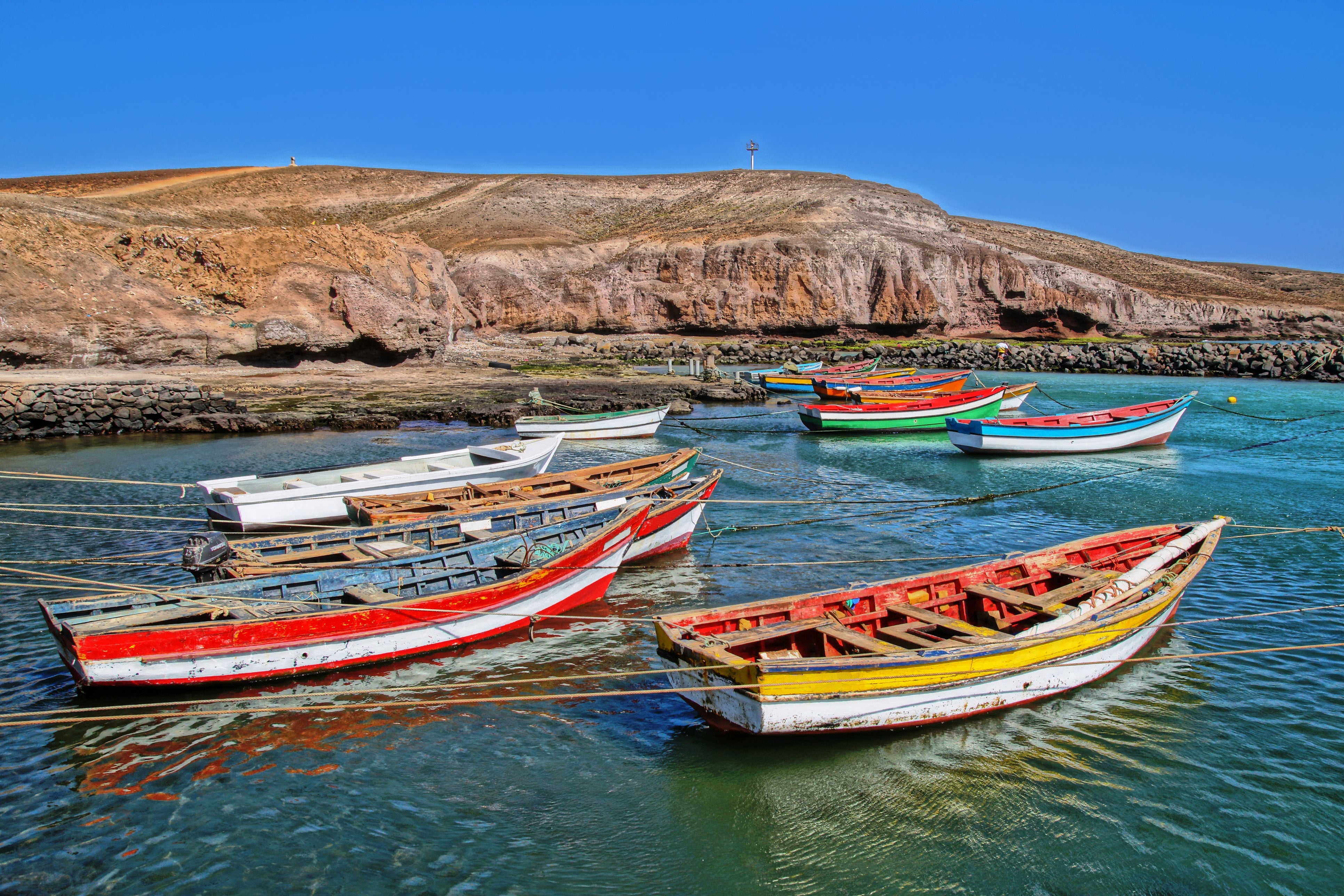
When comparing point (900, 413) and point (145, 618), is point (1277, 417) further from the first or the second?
point (145, 618)

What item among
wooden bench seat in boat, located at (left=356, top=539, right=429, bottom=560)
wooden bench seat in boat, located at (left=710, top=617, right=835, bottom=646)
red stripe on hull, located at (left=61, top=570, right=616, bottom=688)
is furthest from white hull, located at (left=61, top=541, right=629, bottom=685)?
wooden bench seat in boat, located at (left=710, top=617, right=835, bottom=646)

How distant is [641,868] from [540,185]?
9852 centimetres

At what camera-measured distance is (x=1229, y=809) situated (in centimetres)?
679

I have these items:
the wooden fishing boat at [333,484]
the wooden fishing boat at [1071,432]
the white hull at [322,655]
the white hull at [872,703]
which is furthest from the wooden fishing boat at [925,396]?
the white hull at [872,703]

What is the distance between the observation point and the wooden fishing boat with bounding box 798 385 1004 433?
1161 inches

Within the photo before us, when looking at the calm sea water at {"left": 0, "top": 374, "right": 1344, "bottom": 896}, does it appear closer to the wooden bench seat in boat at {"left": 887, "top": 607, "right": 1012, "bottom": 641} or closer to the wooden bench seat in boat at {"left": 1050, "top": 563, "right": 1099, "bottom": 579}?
the wooden bench seat in boat at {"left": 887, "top": 607, "right": 1012, "bottom": 641}

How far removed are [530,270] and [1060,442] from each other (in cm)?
5431

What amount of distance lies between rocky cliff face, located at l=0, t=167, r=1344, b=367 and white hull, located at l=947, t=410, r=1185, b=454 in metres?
28.4

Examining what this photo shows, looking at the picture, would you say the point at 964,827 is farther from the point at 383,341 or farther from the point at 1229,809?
the point at 383,341

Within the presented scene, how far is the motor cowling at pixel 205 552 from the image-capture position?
10188mm

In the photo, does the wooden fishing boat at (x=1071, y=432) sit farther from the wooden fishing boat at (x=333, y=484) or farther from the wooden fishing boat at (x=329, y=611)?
the wooden fishing boat at (x=329, y=611)

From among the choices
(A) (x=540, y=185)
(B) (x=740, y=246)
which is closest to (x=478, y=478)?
(B) (x=740, y=246)

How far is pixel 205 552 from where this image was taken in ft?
33.9

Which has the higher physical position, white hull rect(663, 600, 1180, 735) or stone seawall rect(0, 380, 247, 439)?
stone seawall rect(0, 380, 247, 439)
